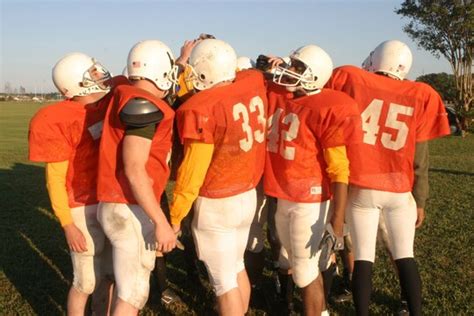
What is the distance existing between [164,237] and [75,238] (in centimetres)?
81

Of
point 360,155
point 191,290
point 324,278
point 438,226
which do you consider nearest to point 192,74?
point 360,155

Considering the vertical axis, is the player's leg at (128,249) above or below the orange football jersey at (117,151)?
below

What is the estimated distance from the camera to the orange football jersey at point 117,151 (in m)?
2.99

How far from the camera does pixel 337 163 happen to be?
3328 mm

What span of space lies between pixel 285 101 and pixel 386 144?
0.90 meters

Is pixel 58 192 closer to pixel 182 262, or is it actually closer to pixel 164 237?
pixel 164 237

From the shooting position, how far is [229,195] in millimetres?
3307

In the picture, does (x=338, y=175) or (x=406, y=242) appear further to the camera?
(x=406, y=242)

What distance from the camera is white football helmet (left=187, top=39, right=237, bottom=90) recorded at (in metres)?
3.23

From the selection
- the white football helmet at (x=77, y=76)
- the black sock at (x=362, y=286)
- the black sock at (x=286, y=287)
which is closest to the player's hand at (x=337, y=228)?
the black sock at (x=362, y=286)

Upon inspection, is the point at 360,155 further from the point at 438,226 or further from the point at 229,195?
the point at 438,226

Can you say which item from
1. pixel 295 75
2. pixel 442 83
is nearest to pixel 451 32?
pixel 442 83

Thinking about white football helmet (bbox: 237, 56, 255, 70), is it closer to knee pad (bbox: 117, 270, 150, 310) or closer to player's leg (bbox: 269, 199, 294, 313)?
player's leg (bbox: 269, 199, 294, 313)

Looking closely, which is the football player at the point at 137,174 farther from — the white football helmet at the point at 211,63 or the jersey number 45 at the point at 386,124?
the jersey number 45 at the point at 386,124
